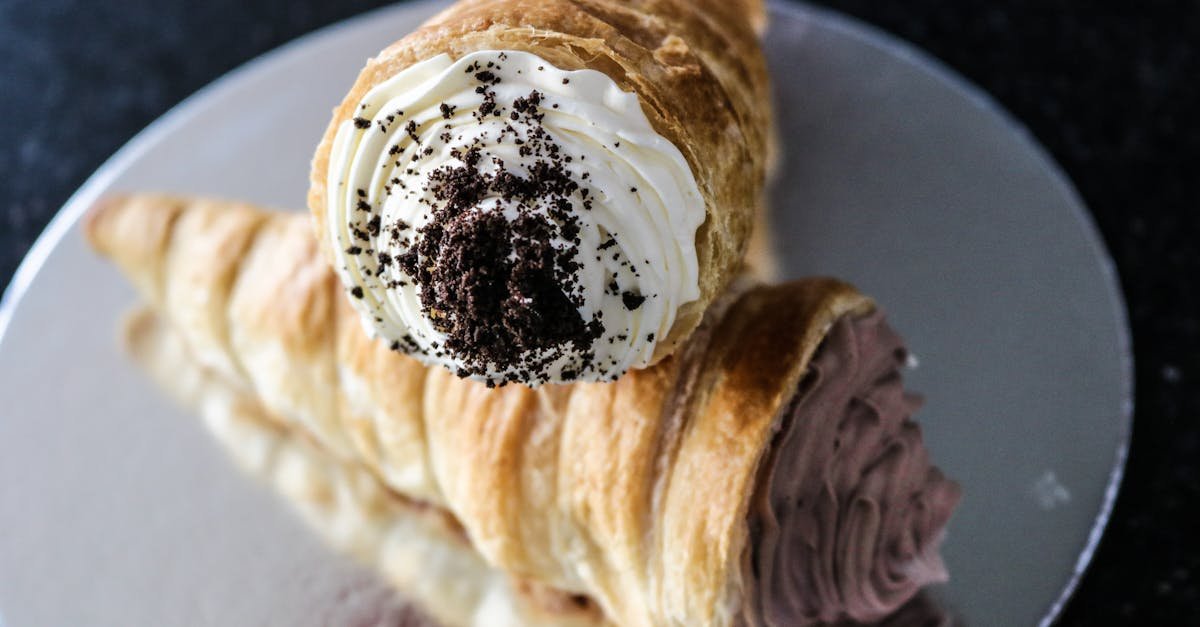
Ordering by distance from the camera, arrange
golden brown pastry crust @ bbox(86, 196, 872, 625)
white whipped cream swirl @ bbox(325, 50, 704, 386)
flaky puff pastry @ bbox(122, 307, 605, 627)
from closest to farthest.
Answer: white whipped cream swirl @ bbox(325, 50, 704, 386), golden brown pastry crust @ bbox(86, 196, 872, 625), flaky puff pastry @ bbox(122, 307, 605, 627)

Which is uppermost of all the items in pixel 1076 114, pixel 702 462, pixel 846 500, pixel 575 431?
pixel 1076 114

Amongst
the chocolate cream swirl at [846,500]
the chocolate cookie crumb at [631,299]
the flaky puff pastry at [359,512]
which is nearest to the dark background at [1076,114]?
the chocolate cream swirl at [846,500]

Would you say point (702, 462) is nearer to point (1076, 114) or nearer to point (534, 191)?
point (534, 191)

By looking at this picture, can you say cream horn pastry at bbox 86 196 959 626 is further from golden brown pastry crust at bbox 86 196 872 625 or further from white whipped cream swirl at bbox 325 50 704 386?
white whipped cream swirl at bbox 325 50 704 386

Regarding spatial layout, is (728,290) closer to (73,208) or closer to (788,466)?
(788,466)

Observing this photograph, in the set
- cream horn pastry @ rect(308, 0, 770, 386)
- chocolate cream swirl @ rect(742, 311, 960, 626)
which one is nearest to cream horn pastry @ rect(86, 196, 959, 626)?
chocolate cream swirl @ rect(742, 311, 960, 626)

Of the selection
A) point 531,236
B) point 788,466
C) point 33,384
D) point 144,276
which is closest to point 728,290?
point 788,466

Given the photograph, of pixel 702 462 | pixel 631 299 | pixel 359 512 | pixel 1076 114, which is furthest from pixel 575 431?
pixel 1076 114

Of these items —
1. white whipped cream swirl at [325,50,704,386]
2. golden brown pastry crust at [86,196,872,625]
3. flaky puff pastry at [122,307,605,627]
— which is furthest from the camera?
flaky puff pastry at [122,307,605,627]
